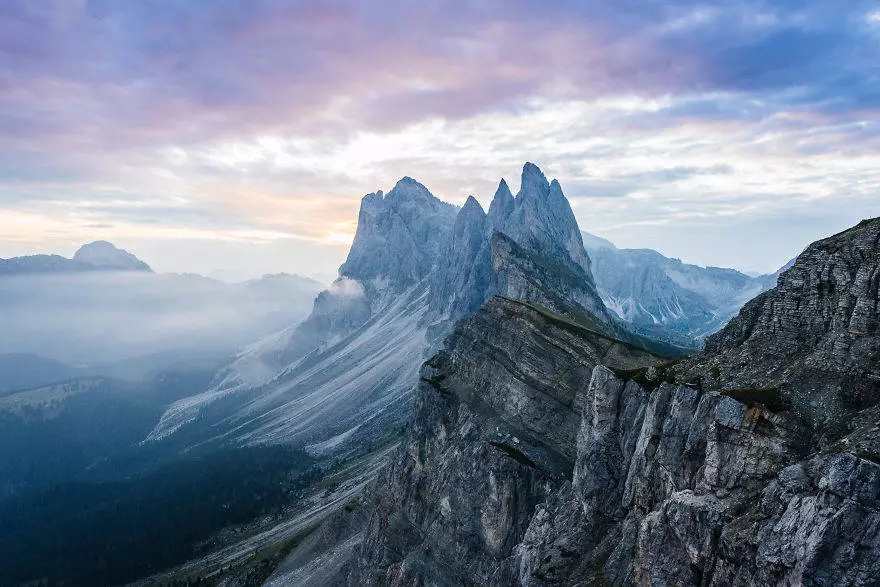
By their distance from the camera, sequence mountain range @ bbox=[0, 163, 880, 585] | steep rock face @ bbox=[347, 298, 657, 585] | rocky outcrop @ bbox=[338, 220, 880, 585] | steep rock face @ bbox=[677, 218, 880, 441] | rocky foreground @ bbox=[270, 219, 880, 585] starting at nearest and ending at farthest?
rocky outcrop @ bbox=[338, 220, 880, 585]
rocky foreground @ bbox=[270, 219, 880, 585]
mountain range @ bbox=[0, 163, 880, 585]
steep rock face @ bbox=[677, 218, 880, 441]
steep rock face @ bbox=[347, 298, 657, 585]

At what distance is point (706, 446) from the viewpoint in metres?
44.2

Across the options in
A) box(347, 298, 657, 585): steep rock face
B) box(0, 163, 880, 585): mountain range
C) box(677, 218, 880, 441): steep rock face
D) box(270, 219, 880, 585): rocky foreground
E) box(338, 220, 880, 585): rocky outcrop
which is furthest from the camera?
box(347, 298, 657, 585): steep rock face

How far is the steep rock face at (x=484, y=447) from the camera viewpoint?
3196 inches

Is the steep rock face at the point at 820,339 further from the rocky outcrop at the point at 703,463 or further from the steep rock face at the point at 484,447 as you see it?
the steep rock face at the point at 484,447

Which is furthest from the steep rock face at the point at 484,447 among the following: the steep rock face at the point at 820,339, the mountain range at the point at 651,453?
the steep rock face at the point at 820,339

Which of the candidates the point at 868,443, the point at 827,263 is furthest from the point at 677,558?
the point at 827,263

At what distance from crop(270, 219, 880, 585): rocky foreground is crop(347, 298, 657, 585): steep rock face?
33cm

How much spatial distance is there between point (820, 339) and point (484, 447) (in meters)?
54.6

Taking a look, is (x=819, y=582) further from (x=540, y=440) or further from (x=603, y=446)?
(x=540, y=440)

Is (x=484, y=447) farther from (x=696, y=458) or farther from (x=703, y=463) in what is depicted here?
(x=703, y=463)

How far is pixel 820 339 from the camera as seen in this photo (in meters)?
44.3

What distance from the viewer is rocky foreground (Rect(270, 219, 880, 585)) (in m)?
33.7

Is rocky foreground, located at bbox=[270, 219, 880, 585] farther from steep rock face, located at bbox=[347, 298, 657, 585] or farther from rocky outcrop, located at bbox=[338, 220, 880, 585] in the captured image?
steep rock face, located at bbox=[347, 298, 657, 585]

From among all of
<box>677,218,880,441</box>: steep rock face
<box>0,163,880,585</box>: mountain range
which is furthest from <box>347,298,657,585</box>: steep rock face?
<box>677,218,880,441</box>: steep rock face
